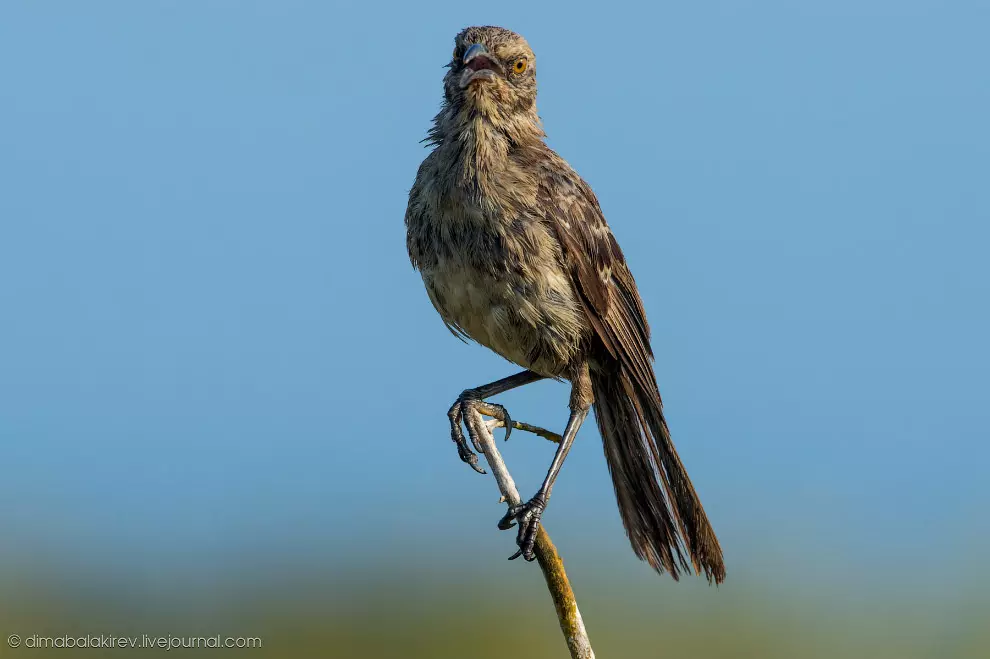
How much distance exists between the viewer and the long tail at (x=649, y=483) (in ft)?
17.9

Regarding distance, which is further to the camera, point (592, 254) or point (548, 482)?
point (592, 254)

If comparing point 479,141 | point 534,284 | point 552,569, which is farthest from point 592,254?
point 552,569

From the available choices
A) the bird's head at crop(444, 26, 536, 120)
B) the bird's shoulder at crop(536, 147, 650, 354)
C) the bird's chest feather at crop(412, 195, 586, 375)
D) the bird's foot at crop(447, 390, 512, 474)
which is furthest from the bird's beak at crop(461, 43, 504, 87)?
the bird's foot at crop(447, 390, 512, 474)

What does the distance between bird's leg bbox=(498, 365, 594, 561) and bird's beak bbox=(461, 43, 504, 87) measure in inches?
63.7

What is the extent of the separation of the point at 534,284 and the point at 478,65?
1.16 meters

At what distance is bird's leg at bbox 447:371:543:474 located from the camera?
16.7 feet

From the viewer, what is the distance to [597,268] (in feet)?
18.0

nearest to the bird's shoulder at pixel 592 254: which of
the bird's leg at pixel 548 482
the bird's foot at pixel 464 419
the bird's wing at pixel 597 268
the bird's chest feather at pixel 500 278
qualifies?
the bird's wing at pixel 597 268

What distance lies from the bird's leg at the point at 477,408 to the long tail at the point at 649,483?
44cm

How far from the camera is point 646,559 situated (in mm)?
5621

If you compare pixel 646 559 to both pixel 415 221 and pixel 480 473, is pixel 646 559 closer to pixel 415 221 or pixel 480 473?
pixel 480 473

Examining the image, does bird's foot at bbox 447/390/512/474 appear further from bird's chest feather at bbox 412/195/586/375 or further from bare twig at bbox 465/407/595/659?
bird's chest feather at bbox 412/195/586/375

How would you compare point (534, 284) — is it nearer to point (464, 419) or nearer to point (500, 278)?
point (500, 278)

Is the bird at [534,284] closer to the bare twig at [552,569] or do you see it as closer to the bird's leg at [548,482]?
the bird's leg at [548,482]
